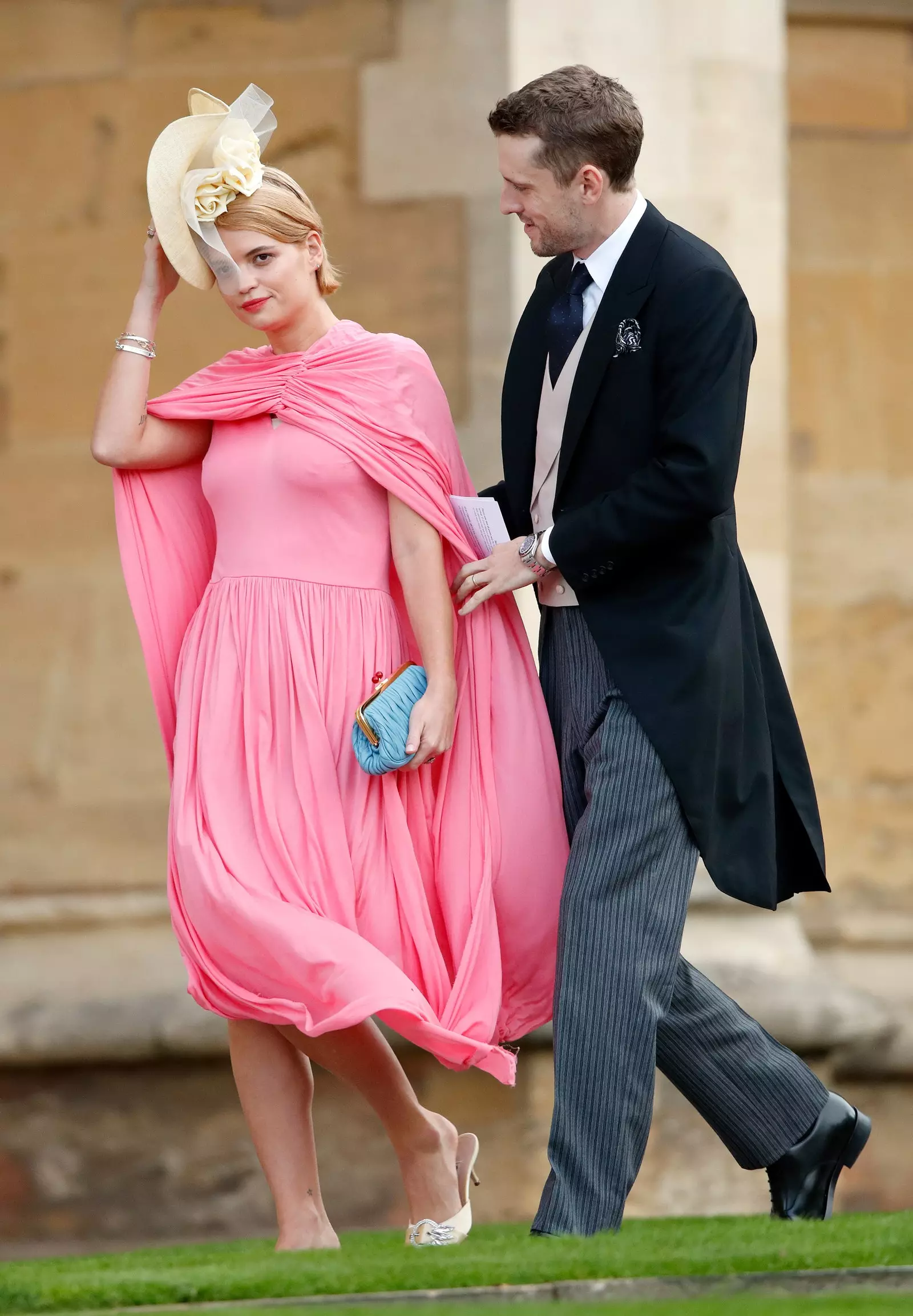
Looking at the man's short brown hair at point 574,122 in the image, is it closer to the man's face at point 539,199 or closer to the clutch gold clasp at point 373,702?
the man's face at point 539,199

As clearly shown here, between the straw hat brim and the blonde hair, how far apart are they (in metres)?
0.07

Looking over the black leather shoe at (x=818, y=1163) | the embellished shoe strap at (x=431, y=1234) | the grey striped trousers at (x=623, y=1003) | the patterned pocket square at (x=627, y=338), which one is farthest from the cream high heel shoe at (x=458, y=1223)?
the patterned pocket square at (x=627, y=338)

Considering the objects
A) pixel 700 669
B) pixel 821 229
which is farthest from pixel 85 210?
pixel 700 669

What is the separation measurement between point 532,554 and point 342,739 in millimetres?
461

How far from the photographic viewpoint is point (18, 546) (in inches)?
211

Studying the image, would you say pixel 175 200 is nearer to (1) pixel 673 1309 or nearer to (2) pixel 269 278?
(2) pixel 269 278

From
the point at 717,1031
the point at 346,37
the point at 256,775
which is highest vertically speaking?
the point at 346,37

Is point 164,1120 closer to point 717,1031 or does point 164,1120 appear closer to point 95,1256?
point 95,1256

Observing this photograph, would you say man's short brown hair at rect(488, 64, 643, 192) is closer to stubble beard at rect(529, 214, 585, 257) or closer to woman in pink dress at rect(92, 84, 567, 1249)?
stubble beard at rect(529, 214, 585, 257)

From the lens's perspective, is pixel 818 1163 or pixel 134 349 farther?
pixel 134 349

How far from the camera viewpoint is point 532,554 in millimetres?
3203

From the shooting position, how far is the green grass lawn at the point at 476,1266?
2578mm

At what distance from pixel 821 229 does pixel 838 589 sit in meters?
1.04

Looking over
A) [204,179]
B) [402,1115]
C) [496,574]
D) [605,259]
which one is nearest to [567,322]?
[605,259]
